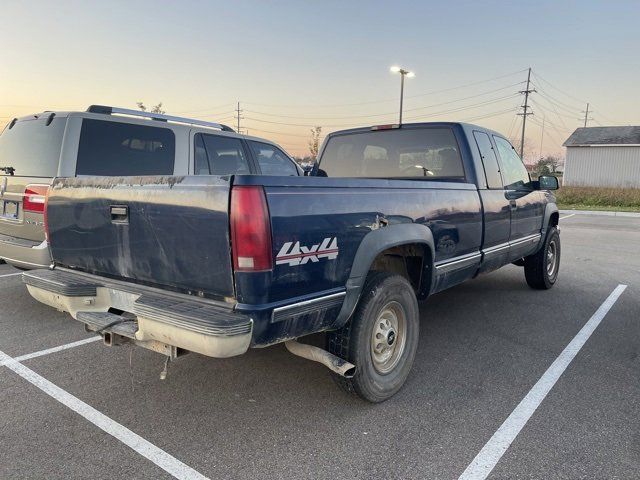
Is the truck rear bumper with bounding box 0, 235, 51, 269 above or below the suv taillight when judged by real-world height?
below

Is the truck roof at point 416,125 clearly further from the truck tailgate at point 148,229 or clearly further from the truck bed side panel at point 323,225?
the truck tailgate at point 148,229

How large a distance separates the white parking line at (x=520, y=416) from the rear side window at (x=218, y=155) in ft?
14.0

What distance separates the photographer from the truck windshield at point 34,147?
4902 millimetres

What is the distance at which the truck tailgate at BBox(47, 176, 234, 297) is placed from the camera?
2449 mm

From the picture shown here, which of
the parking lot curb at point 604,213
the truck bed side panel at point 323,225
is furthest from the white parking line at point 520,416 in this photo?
the parking lot curb at point 604,213

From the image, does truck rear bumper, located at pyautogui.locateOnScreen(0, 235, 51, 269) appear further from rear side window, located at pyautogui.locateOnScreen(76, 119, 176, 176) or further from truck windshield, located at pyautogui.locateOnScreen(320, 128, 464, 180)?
truck windshield, located at pyautogui.locateOnScreen(320, 128, 464, 180)

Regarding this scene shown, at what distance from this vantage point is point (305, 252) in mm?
2549

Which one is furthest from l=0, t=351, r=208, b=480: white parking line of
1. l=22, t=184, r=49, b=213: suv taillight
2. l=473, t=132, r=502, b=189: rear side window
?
l=473, t=132, r=502, b=189: rear side window

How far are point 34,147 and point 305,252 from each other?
4.05 m

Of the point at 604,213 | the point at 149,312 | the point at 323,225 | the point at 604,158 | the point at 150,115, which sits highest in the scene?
the point at 604,158

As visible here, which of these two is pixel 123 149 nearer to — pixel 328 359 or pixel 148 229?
pixel 148 229

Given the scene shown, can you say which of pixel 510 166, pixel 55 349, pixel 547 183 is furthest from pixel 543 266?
pixel 55 349

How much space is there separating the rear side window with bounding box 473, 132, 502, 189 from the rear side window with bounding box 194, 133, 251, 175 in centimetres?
307

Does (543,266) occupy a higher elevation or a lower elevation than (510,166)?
lower
